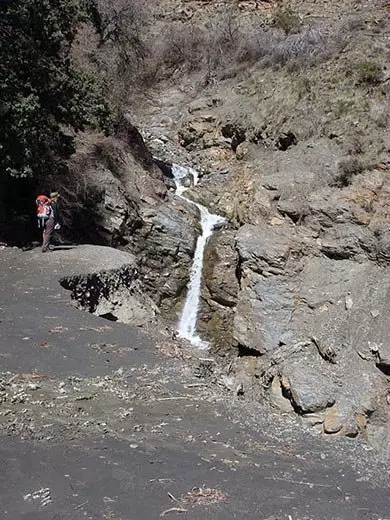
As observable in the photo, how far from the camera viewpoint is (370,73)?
2153 centimetres

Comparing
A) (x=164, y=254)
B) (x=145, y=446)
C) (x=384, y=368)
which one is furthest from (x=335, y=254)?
(x=145, y=446)

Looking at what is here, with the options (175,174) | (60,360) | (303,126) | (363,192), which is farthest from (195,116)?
(60,360)

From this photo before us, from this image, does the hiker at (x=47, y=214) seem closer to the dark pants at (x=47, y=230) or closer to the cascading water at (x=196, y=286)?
the dark pants at (x=47, y=230)

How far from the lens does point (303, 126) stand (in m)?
22.0

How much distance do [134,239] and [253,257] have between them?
514 cm

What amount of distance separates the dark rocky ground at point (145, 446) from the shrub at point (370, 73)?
16375mm

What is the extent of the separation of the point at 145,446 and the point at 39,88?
11475mm

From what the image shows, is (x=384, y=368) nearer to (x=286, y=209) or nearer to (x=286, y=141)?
(x=286, y=209)

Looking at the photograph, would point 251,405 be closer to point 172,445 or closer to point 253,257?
point 172,445

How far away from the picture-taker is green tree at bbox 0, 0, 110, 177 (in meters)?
13.4

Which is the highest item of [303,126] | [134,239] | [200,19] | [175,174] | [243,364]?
[200,19]

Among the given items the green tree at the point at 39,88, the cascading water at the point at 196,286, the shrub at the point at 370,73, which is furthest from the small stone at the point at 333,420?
the shrub at the point at 370,73

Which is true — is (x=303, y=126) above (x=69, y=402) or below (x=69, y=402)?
above

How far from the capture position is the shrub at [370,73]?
2145 cm
